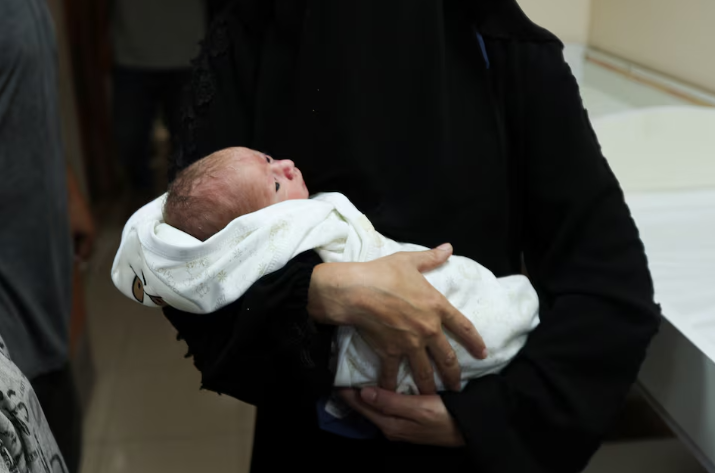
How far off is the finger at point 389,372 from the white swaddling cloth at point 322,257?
15mm

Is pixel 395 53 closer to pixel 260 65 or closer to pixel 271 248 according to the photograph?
pixel 260 65

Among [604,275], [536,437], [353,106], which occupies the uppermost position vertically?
[353,106]

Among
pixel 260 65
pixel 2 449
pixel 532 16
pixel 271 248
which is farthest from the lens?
pixel 532 16

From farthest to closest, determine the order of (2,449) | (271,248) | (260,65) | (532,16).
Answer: (532,16) → (260,65) → (271,248) → (2,449)

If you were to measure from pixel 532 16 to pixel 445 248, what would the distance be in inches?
21.7

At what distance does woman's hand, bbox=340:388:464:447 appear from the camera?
0.80 m

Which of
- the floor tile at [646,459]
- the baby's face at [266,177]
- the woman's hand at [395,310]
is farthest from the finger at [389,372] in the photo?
the floor tile at [646,459]

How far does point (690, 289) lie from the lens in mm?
968

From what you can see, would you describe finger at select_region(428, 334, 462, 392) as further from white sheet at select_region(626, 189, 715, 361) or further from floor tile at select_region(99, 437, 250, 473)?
floor tile at select_region(99, 437, 250, 473)

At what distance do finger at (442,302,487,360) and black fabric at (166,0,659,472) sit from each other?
0.22 feet

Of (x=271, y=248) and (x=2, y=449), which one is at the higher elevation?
(x=271, y=248)

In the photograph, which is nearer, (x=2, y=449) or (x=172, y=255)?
(x=2, y=449)

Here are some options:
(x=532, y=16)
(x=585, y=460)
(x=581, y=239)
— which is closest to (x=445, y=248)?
(x=581, y=239)

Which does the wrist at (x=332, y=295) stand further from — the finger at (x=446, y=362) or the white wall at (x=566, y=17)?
the white wall at (x=566, y=17)
